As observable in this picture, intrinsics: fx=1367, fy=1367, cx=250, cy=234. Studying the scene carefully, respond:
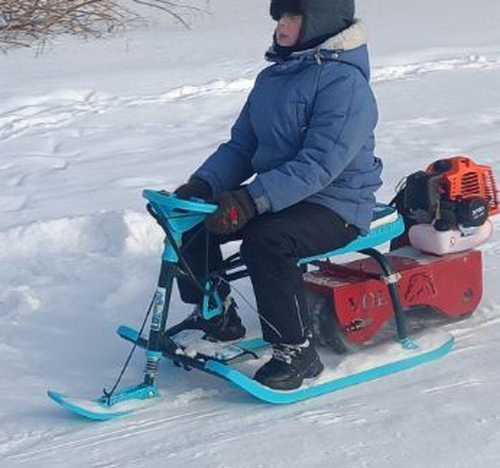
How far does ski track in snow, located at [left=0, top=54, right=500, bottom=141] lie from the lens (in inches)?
366

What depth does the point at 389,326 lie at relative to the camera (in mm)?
4977

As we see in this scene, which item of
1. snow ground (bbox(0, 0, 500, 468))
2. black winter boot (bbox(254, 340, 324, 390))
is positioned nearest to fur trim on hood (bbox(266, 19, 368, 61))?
black winter boot (bbox(254, 340, 324, 390))

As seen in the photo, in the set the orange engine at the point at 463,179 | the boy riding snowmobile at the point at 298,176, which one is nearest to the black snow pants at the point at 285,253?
the boy riding snowmobile at the point at 298,176

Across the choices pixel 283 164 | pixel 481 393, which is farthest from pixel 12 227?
pixel 481 393

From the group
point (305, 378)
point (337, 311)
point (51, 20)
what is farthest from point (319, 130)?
point (51, 20)

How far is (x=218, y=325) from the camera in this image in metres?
4.80

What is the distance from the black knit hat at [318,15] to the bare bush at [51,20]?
8063 mm

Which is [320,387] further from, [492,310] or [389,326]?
[492,310]

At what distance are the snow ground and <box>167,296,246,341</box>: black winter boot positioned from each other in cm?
16

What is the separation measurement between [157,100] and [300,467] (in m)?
6.21

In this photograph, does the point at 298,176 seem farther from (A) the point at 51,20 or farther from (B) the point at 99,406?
(A) the point at 51,20

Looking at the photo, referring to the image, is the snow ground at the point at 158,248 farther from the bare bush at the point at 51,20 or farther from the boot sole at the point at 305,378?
the bare bush at the point at 51,20

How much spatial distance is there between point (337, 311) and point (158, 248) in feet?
5.22

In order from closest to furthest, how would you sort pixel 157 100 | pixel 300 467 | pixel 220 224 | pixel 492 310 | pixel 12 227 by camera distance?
pixel 300 467 → pixel 220 224 → pixel 492 310 → pixel 12 227 → pixel 157 100
